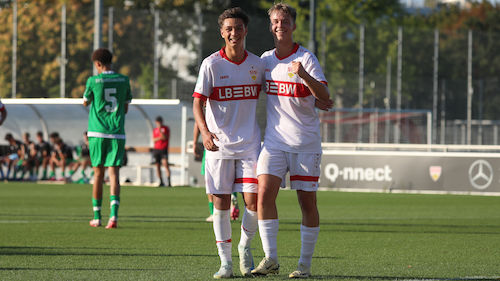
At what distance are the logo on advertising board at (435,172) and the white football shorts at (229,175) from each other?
56.1 ft

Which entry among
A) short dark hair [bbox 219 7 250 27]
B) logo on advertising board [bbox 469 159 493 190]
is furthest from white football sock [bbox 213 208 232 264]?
logo on advertising board [bbox 469 159 493 190]

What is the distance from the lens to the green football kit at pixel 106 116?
12.6 meters

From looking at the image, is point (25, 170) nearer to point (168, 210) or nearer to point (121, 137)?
point (168, 210)

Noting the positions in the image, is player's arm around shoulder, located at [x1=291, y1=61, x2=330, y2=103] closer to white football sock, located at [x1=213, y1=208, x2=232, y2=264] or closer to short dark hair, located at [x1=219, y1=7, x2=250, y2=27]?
short dark hair, located at [x1=219, y1=7, x2=250, y2=27]

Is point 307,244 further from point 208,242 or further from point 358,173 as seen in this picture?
point 358,173

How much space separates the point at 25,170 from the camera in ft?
98.1

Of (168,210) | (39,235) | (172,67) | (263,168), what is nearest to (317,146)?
(263,168)

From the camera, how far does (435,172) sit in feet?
80.0

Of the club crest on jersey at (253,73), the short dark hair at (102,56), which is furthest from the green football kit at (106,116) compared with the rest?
the club crest on jersey at (253,73)

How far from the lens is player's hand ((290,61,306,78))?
23.7ft

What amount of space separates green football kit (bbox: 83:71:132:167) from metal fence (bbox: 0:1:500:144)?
2462 centimetres

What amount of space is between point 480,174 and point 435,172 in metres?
1.10

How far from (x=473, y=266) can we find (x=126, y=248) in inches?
133

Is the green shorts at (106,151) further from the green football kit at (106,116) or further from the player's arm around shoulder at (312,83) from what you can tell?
the player's arm around shoulder at (312,83)
